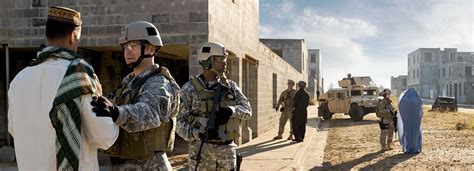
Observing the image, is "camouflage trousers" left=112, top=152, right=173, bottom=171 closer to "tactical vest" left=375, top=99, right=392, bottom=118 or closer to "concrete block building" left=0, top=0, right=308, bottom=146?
"concrete block building" left=0, top=0, right=308, bottom=146

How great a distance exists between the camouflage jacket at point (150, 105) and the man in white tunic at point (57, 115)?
0.16 m

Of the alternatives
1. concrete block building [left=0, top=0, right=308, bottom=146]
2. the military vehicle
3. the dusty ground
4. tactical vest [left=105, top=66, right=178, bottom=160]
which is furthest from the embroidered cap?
the military vehicle

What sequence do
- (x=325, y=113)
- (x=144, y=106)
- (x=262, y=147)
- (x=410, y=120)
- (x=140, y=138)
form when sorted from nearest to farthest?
1. (x=144, y=106)
2. (x=140, y=138)
3. (x=410, y=120)
4. (x=262, y=147)
5. (x=325, y=113)

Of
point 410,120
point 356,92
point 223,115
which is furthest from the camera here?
point 356,92

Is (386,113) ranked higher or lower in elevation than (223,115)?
lower

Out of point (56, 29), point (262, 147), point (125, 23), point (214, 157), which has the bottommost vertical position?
point (262, 147)

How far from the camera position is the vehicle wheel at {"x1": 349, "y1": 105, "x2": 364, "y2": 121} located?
1952 cm

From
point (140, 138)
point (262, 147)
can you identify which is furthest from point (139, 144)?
point (262, 147)

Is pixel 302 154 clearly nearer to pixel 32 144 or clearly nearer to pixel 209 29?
pixel 209 29

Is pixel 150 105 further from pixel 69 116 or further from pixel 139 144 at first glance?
pixel 69 116

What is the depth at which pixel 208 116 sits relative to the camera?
3.72 metres

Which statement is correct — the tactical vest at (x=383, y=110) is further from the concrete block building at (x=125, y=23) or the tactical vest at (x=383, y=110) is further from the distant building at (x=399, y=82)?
the distant building at (x=399, y=82)

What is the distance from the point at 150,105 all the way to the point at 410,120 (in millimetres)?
8561

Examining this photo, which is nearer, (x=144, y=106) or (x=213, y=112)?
(x=144, y=106)
